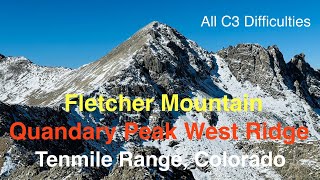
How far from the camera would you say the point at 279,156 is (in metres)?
106

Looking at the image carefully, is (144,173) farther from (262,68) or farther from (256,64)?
(256,64)

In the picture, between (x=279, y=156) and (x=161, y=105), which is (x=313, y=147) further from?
(x=161, y=105)

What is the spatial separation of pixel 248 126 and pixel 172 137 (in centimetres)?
2874

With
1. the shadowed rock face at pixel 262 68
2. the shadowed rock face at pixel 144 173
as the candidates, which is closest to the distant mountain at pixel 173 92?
the shadowed rock face at pixel 262 68

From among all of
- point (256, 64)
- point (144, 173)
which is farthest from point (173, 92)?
point (144, 173)

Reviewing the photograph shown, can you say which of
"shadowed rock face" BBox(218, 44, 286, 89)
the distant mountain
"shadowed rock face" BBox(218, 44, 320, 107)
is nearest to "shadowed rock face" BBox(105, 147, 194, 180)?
the distant mountain

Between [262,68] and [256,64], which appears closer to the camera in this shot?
[262,68]

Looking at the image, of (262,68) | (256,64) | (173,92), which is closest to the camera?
(173,92)

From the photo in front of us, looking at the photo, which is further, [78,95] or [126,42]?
[126,42]

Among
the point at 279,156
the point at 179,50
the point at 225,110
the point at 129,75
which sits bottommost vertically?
the point at 279,156

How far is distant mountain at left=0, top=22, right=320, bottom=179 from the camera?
95750mm

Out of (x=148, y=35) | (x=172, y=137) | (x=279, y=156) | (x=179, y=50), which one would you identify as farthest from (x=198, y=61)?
(x=279, y=156)

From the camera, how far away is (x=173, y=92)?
151375 millimetres

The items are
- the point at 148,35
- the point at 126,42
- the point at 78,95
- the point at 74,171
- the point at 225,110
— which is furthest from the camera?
the point at 126,42
